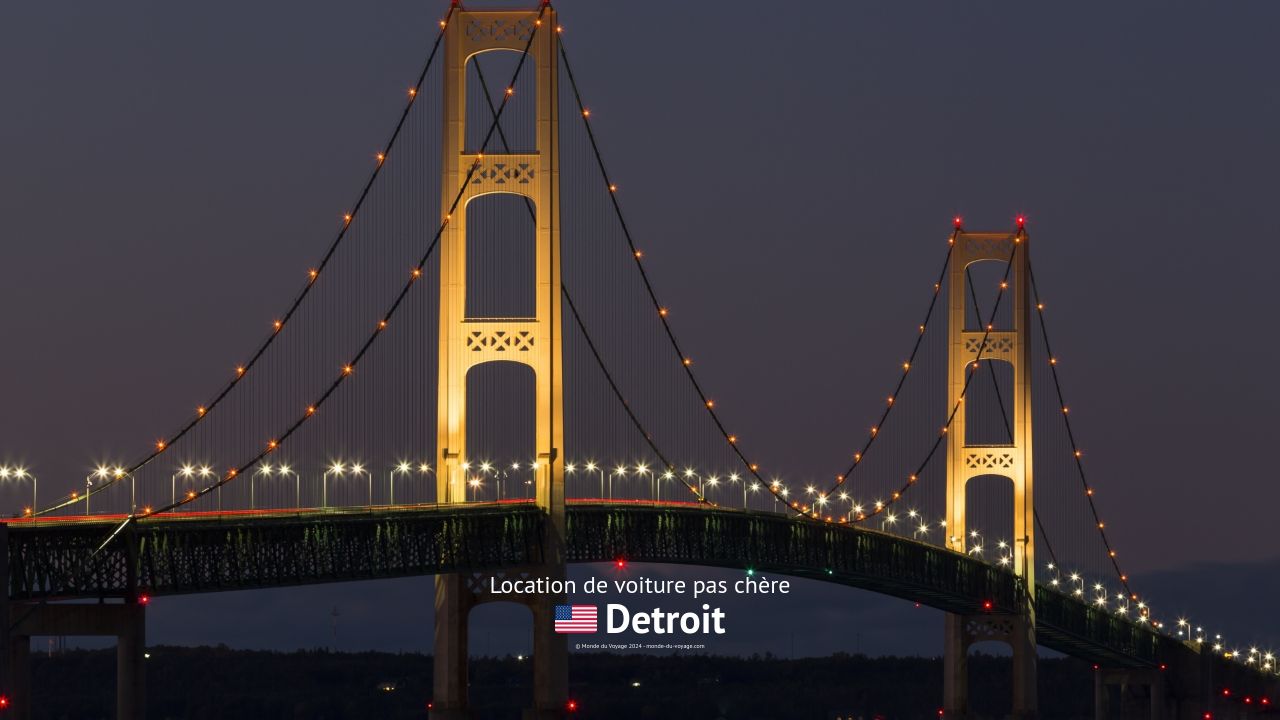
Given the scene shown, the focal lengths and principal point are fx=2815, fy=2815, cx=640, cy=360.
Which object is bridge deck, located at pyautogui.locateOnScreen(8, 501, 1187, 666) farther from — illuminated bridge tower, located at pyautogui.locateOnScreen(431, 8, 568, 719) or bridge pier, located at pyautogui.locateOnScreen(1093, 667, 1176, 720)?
bridge pier, located at pyautogui.locateOnScreen(1093, 667, 1176, 720)

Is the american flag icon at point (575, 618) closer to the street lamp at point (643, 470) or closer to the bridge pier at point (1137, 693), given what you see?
the street lamp at point (643, 470)

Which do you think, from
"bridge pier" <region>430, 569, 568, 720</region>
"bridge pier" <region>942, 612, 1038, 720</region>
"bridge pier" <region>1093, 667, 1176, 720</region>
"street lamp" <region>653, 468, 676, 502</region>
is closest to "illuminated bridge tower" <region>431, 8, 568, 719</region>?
"bridge pier" <region>430, 569, 568, 720</region>

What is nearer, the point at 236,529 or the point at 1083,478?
the point at 236,529

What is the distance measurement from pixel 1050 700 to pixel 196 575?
130 metres

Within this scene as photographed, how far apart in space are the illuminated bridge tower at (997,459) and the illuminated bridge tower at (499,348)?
4185 centimetres

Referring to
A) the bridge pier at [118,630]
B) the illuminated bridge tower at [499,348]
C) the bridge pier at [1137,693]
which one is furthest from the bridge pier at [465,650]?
the bridge pier at [1137,693]

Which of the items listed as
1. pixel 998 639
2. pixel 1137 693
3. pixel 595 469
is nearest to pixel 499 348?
pixel 595 469

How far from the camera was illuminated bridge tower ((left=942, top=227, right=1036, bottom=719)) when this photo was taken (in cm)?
11506

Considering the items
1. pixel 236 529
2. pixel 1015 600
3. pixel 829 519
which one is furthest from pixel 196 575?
pixel 1015 600

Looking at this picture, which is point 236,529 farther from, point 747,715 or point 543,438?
point 747,715

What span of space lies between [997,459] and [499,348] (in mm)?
49475

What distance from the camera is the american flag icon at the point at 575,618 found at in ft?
244

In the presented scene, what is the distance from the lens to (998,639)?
116812 mm

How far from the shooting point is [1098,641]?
125000 mm
